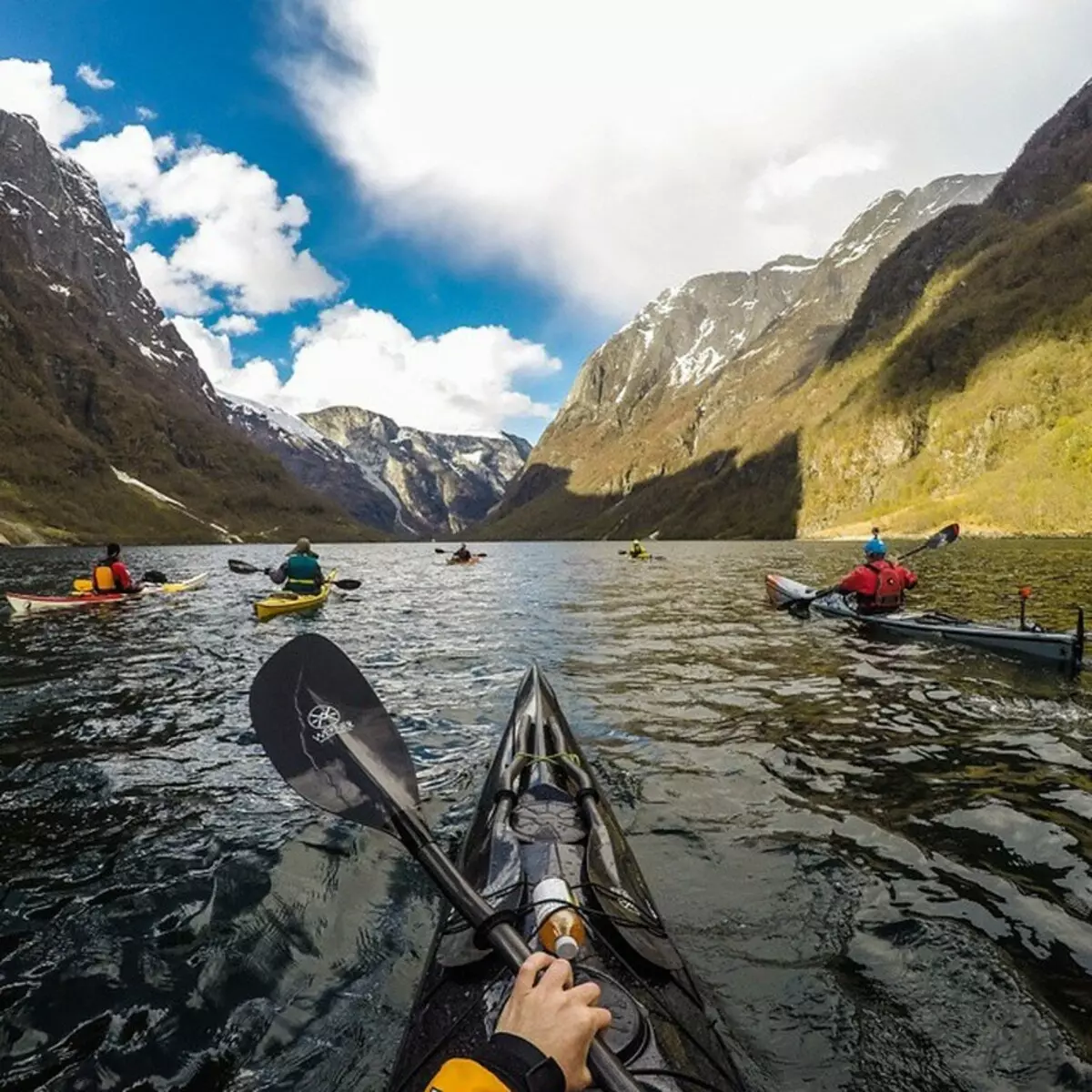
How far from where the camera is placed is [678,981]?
3.73 m

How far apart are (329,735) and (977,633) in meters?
12.9

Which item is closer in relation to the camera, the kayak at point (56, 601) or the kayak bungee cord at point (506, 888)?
the kayak bungee cord at point (506, 888)

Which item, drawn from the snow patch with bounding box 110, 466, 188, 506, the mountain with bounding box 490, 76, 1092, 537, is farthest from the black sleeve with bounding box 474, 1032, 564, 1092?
the snow patch with bounding box 110, 466, 188, 506

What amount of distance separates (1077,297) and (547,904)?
140421 millimetres

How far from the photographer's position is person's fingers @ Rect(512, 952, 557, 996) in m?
2.48

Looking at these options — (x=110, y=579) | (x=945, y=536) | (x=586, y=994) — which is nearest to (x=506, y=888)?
(x=586, y=994)

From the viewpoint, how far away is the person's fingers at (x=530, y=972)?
248 centimetres

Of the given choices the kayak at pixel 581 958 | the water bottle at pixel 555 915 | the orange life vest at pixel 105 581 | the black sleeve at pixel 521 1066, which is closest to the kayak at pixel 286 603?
the orange life vest at pixel 105 581

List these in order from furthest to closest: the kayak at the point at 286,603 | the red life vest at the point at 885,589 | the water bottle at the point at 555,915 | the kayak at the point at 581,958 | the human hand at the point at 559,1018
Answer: the kayak at the point at 286,603 → the red life vest at the point at 885,589 → the water bottle at the point at 555,915 → the kayak at the point at 581,958 → the human hand at the point at 559,1018

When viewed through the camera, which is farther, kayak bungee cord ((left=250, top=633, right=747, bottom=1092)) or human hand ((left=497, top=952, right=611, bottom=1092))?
kayak bungee cord ((left=250, top=633, right=747, bottom=1092))

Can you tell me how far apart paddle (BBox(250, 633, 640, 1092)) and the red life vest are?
14.5 m

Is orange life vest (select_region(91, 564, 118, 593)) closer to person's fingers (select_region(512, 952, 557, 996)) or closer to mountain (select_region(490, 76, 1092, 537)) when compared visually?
person's fingers (select_region(512, 952, 557, 996))

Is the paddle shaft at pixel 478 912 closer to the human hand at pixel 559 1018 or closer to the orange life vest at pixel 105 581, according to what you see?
the human hand at pixel 559 1018

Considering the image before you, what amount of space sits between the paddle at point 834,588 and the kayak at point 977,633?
512 mm
